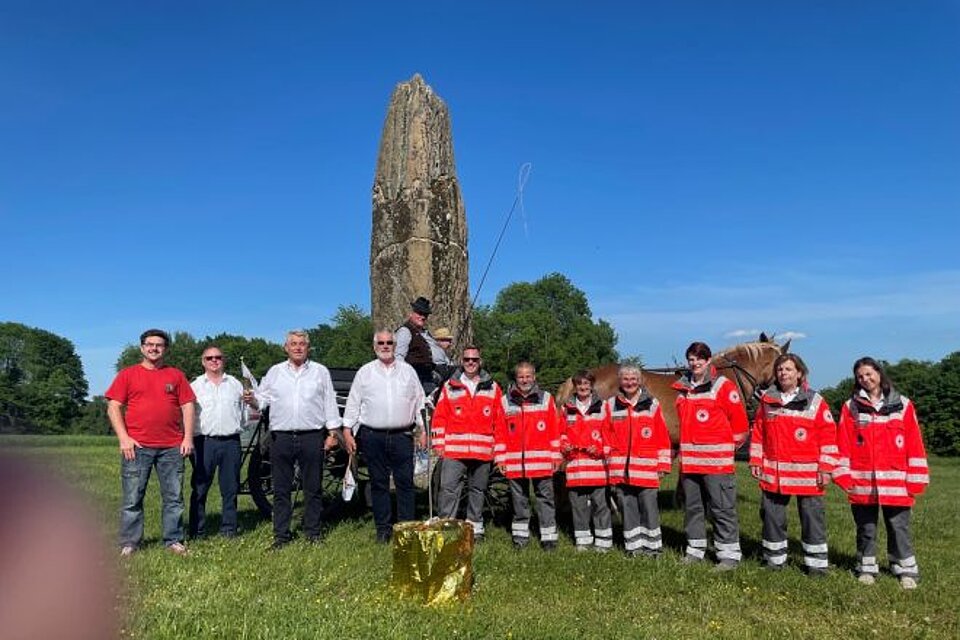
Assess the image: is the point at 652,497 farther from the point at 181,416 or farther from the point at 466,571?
the point at 181,416

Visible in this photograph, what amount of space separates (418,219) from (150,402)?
4.33 m

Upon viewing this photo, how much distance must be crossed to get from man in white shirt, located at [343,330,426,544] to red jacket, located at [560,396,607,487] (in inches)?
59.2

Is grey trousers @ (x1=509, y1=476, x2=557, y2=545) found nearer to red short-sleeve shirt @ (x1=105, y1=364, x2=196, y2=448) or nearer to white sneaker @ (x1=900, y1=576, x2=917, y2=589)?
white sneaker @ (x1=900, y1=576, x2=917, y2=589)

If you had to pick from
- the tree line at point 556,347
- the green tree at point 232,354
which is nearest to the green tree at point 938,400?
the tree line at point 556,347

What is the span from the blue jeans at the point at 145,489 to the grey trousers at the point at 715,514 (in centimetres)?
462

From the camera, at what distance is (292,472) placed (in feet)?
22.8

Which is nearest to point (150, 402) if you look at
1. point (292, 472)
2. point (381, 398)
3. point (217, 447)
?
point (217, 447)

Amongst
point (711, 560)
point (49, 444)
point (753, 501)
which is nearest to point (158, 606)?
point (49, 444)

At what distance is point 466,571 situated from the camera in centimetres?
517

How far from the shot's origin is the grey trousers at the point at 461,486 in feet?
23.6

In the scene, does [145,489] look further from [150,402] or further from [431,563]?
[431,563]

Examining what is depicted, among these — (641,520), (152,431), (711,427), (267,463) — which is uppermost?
(152,431)

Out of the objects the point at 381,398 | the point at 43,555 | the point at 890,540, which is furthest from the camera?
the point at 381,398

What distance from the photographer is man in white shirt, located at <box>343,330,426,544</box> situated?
6977 millimetres
